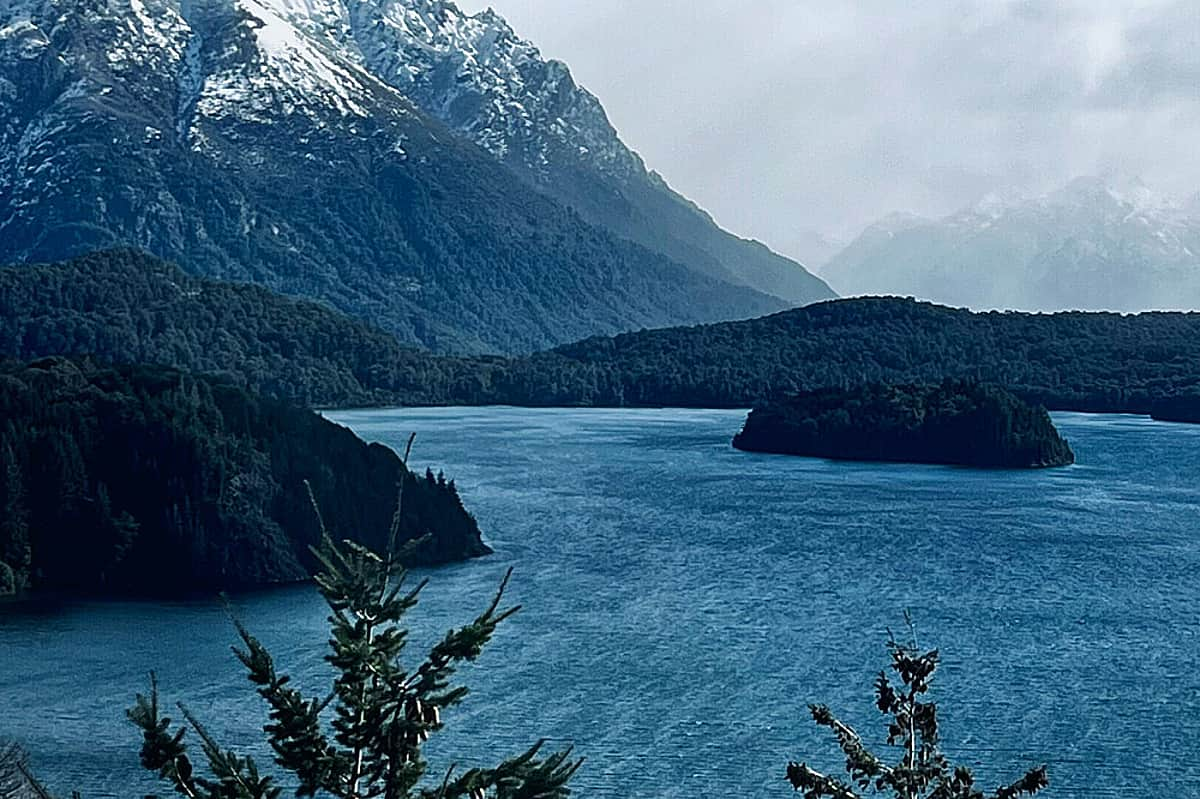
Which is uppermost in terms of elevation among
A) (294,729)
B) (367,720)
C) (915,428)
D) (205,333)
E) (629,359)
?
(205,333)

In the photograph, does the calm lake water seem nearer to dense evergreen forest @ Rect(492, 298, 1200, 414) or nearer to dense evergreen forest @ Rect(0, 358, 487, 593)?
dense evergreen forest @ Rect(0, 358, 487, 593)

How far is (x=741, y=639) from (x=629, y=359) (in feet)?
490

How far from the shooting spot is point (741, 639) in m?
51.0

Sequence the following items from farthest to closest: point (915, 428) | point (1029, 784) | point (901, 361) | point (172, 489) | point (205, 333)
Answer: point (205, 333), point (901, 361), point (915, 428), point (172, 489), point (1029, 784)

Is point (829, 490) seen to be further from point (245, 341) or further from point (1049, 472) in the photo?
point (245, 341)

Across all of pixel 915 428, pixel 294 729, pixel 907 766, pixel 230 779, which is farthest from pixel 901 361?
pixel 230 779

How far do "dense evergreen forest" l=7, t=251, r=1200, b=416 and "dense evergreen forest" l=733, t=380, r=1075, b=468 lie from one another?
2813 centimetres

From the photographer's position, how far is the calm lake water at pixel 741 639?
3775 centimetres

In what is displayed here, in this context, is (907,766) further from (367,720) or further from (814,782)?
(367,720)

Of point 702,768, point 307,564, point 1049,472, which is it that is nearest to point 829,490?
point 1049,472

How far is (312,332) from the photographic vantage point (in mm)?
190500

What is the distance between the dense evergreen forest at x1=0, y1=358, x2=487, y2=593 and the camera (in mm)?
60281

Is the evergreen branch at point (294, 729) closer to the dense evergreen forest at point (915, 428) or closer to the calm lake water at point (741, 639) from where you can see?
the calm lake water at point (741, 639)

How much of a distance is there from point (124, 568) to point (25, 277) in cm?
12483
